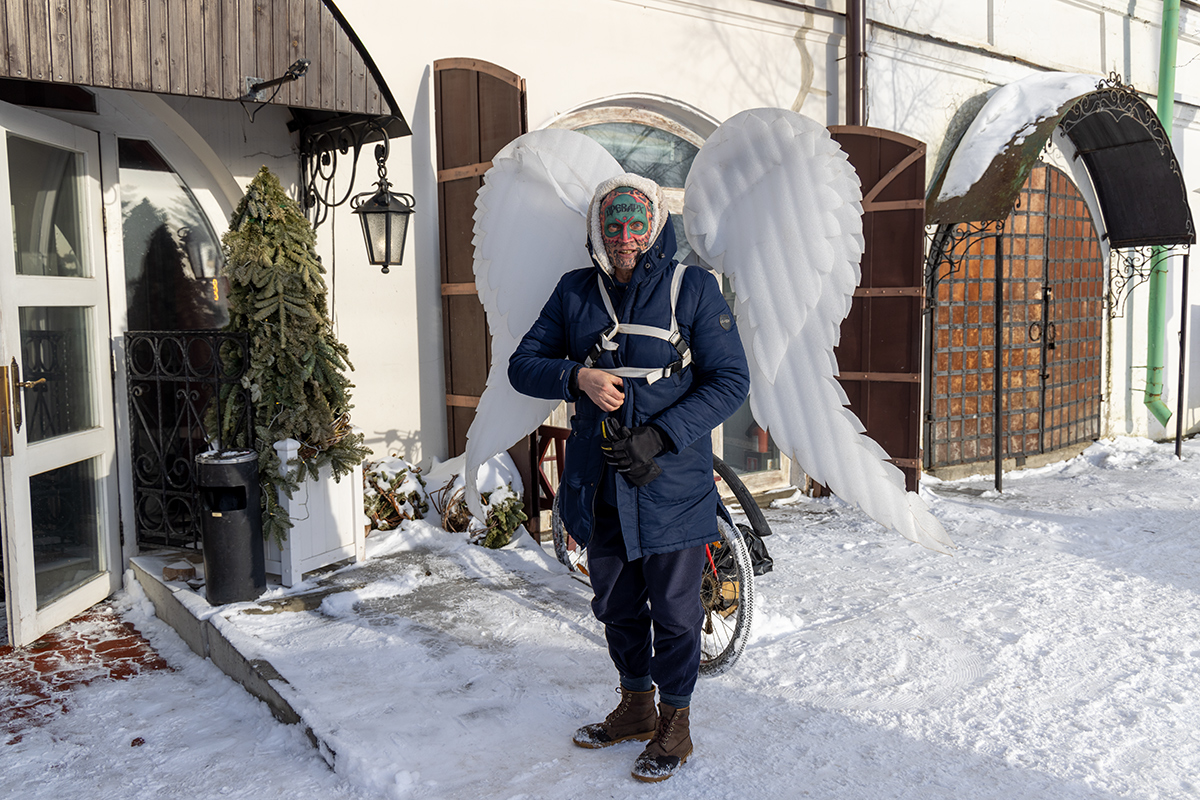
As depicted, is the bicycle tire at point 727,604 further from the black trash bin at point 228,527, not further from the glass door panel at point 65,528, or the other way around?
the glass door panel at point 65,528

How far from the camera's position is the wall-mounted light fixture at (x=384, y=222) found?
4.69m

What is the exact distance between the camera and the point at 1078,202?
8641mm

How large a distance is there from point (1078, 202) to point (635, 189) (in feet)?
24.7

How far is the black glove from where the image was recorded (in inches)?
102

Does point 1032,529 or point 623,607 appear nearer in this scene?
point 623,607

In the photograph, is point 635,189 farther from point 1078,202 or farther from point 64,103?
point 1078,202

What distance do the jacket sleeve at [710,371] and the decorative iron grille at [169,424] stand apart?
2639 mm

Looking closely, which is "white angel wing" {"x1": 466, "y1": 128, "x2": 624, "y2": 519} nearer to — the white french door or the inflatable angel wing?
the inflatable angel wing

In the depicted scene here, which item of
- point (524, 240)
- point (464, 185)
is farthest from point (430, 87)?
point (524, 240)

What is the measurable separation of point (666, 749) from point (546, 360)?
4.08 feet

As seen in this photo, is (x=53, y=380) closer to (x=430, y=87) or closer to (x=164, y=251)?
(x=164, y=251)

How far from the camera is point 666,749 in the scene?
2779mm

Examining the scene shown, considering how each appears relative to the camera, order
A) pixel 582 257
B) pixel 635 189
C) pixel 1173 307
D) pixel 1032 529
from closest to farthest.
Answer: pixel 635 189
pixel 582 257
pixel 1032 529
pixel 1173 307

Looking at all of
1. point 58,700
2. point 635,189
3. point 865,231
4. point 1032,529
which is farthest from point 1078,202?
point 58,700
